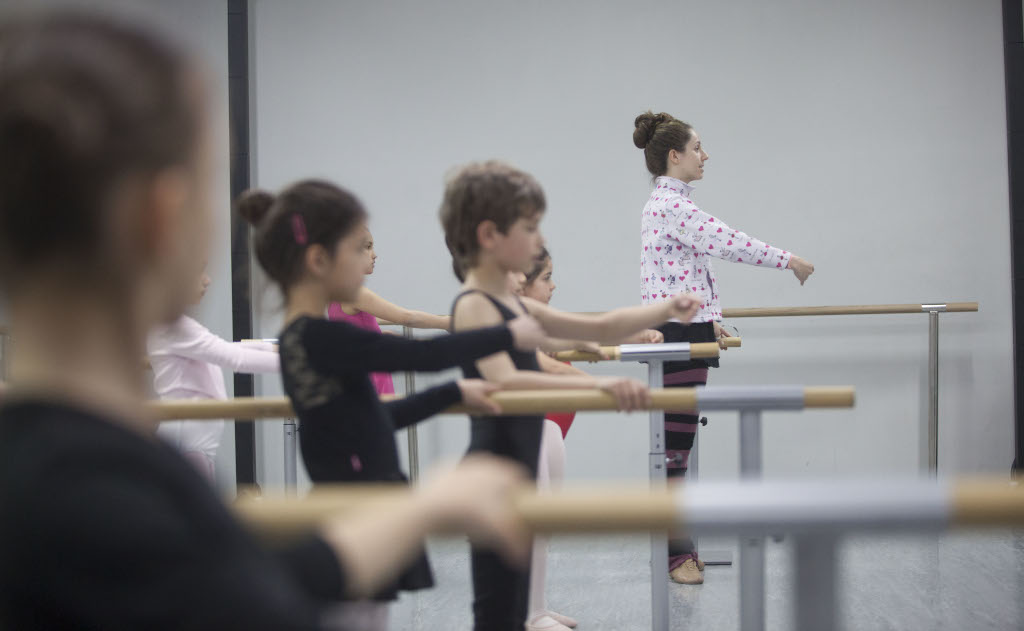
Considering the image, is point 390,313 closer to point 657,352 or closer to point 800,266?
point 657,352

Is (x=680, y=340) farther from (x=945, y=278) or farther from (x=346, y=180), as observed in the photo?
(x=346, y=180)

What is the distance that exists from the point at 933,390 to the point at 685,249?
168 cm

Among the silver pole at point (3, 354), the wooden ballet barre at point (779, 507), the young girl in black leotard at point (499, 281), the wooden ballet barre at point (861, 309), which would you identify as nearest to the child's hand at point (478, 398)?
the young girl in black leotard at point (499, 281)

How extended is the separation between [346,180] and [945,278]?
2805mm

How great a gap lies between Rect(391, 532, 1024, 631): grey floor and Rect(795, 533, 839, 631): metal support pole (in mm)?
1661

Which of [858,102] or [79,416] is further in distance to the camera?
[858,102]

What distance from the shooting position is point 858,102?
14.5 ft

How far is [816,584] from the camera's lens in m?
0.70

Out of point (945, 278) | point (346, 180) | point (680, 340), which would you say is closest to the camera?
point (680, 340)

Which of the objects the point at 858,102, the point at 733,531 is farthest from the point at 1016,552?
the point at 733,531

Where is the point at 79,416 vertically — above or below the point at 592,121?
below

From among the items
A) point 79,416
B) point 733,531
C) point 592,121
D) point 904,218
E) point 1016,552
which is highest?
point 592,121

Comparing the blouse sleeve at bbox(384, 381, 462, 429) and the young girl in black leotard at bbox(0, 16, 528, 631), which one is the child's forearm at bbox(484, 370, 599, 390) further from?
the young girl in black leotard at bbox(0, 16, 528, 631)

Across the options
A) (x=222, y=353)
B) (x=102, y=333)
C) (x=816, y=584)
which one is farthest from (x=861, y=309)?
(x=102, y=333)
